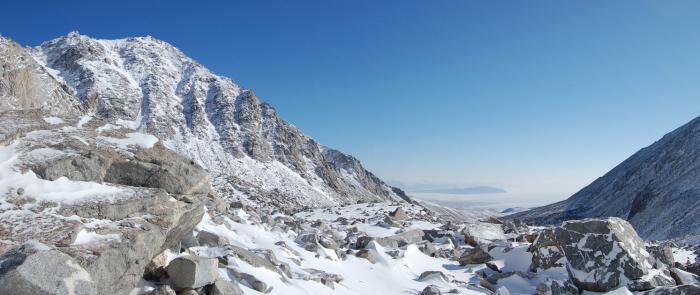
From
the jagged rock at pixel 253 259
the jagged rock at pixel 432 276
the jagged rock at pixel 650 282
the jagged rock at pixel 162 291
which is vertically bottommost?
the jagged rock at pixel 650 282

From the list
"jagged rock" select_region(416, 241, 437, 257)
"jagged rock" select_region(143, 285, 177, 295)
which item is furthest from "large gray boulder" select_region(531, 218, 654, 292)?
"jagged rock" select_region(143, 285, 177, 295)

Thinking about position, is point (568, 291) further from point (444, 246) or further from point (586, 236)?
point (444, 246)

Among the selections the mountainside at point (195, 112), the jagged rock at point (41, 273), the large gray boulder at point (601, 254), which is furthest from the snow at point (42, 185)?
the mountainside at point (195, 112)

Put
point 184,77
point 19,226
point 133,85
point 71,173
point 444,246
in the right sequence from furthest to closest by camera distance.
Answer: point 184,77 < point 133,85 < point 444,246 < point 71,173 < point 19,226

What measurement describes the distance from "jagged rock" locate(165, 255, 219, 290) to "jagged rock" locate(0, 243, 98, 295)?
80.1 inches

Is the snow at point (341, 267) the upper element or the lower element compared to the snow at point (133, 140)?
lower

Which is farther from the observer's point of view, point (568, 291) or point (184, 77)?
point (184, 77)

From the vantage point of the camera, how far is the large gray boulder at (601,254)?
47.0ft

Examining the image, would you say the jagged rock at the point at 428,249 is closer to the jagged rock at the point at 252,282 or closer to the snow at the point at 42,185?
the jagged rock at the point at 252,282

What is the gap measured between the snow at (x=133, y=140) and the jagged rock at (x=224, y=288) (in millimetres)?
4233

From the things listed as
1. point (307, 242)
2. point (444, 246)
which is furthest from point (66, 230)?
point (444, 246)

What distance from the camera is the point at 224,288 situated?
878 cm

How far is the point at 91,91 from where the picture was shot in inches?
4058

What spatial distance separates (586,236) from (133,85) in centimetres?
12249
